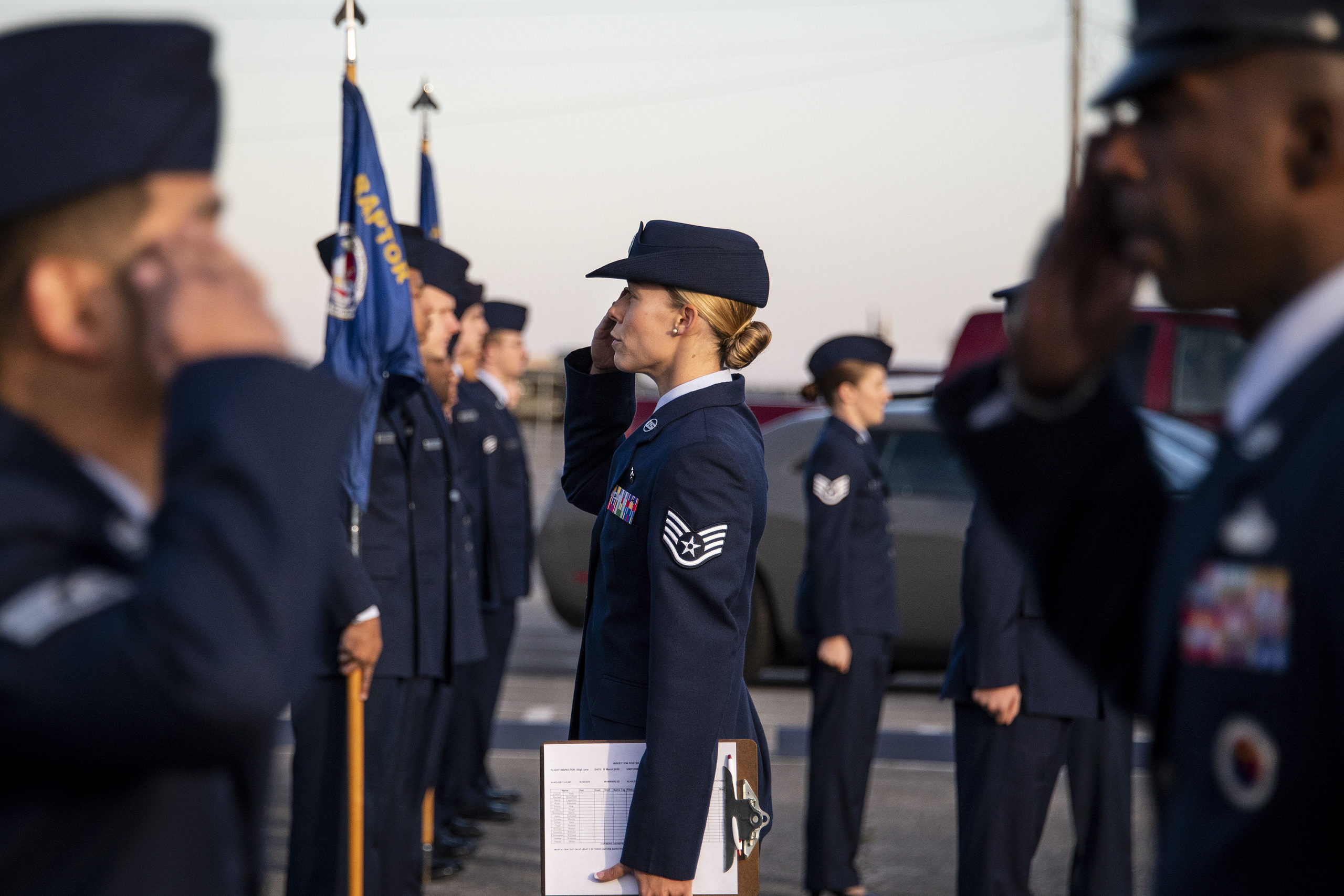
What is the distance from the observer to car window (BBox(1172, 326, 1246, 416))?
9.67 metres

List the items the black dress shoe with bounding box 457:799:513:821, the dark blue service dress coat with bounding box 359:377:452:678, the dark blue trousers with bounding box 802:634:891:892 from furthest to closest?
the black dress shoe with bounding box 457:799:513:821 < the dark blue trousers with bounding box 802:634:891:892 < the dark blue service dress coat with bounding box 359:377:452:678

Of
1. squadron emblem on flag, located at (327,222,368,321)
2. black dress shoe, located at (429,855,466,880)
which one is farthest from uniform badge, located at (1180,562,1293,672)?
black dress shoe, located at (429,855,466,880)

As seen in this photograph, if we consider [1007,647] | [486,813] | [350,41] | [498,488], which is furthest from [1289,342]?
[498,488]

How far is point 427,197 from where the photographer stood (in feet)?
27.0

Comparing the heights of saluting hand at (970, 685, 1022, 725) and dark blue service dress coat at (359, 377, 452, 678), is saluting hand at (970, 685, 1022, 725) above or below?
below

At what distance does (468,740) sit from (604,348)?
3466mm

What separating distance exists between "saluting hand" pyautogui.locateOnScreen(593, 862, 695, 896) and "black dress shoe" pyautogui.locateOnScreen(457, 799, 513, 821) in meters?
3.70

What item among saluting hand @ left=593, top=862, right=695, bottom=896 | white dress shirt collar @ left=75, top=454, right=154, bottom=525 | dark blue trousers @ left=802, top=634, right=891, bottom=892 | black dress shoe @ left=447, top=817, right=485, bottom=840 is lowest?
black dress shoe @ left=447, top=817, right=485, bottom=840

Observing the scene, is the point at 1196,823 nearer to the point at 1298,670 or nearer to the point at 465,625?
the point at 1298,670

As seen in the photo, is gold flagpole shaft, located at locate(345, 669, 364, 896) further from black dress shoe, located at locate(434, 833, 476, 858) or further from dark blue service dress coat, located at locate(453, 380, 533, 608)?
dark blue service dress coat, located at locate(453, 380, 533, 608)

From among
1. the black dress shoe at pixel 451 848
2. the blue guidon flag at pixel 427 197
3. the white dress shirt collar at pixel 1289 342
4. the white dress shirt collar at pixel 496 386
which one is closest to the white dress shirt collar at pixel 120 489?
the white dress shirt collar at pixel 1289 342

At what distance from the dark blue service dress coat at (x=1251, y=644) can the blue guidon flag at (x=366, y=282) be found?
371 cm

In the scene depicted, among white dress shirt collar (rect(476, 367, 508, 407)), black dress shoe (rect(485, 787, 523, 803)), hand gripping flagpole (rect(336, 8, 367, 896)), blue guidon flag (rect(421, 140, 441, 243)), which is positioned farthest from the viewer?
blue guidon flag (rect(421, 140, 441, 243))

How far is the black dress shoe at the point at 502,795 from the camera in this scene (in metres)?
6.62
